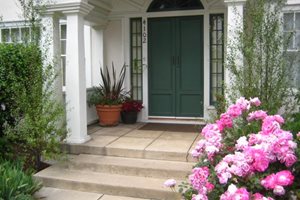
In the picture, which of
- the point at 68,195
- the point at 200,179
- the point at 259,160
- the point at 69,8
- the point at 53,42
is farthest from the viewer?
the point at 53,42

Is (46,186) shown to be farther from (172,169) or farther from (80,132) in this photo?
(172,169)

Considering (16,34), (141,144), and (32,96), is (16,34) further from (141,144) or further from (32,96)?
(141,144)

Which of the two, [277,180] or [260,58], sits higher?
[260,58]

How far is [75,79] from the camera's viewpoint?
5.23 m

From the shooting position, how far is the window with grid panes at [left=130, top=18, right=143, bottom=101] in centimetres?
715

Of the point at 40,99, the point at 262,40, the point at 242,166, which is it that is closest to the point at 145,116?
the point at 40,99

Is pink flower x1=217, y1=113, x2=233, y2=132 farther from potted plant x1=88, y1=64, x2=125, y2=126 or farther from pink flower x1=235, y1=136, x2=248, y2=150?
potted plant x1=88, y1=64, x2=125, y2=126

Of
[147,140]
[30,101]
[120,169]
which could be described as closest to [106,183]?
[120,169]

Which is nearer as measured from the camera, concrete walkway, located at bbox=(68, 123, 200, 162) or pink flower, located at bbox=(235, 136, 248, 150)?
pink flower, located at bbox=(235, 136, 248, 150)

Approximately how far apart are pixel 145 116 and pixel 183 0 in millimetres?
2595

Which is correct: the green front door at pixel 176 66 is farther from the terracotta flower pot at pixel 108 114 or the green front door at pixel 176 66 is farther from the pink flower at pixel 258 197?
the pink flower at pixel 258 197

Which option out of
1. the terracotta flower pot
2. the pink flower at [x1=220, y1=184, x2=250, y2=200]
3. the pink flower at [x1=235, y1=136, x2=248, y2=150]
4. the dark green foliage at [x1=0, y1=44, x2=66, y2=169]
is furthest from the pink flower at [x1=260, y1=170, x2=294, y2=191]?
the terracotta flower pot

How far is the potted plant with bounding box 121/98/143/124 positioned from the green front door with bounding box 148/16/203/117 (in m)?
0.37

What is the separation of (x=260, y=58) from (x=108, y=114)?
10.9 ft
